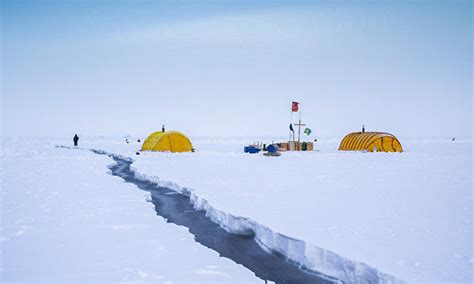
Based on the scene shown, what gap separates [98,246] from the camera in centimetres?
539

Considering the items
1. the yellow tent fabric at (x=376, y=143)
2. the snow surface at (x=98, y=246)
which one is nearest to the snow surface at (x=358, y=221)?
the snow surface at (x=98, y=246)

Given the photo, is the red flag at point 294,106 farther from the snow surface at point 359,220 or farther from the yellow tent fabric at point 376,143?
the snow surface at point 359,220

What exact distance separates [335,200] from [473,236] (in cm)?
307

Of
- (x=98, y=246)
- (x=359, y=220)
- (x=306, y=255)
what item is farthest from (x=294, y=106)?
(x=98, y=246)

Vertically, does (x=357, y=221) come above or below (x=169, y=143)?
below

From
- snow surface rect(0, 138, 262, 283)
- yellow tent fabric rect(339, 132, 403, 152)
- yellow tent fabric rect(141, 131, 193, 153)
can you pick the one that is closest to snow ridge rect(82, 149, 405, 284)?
snow surface rect(0, 138, 262, 283)

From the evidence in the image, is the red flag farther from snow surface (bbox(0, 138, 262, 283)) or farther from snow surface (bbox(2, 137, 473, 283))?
snow surface (bbox(0, 138, 262, 283))

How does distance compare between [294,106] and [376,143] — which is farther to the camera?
[376,143]

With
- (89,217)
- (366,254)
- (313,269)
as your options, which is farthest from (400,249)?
(89,217)

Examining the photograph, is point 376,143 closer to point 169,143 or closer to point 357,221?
point 169,143

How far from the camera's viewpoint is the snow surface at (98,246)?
14.4 feet

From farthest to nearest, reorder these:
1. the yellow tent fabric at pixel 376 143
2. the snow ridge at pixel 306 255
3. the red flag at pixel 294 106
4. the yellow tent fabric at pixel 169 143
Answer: the yellow tent fabric at pixel 169 143, the yellow tent fabric at pixel 376 143, the red flag at pixel 294 106, the snow ridge at pixel 306 255

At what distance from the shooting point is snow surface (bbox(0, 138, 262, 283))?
4402 mm

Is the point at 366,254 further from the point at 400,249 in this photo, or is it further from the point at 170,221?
the point at 170,221
